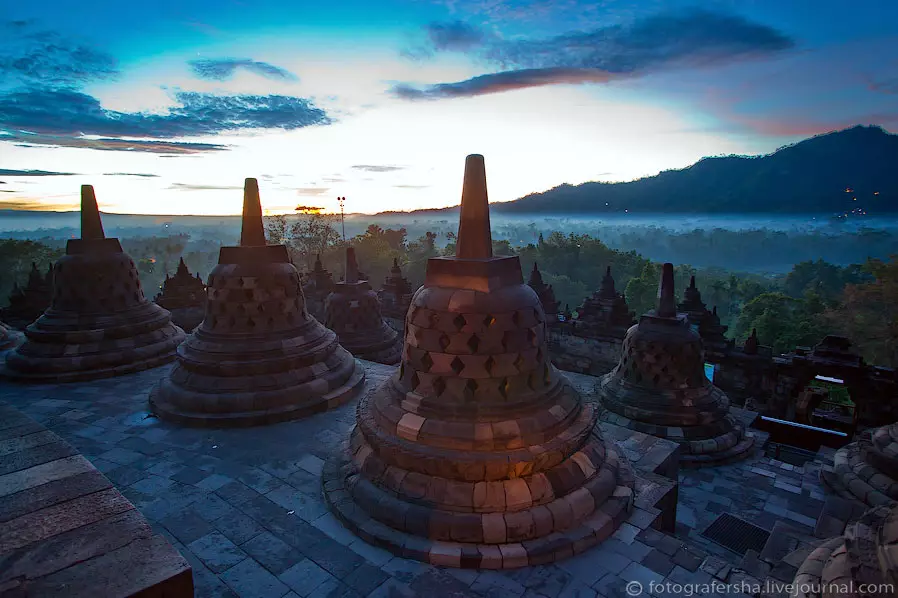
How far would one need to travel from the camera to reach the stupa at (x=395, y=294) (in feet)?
81.4

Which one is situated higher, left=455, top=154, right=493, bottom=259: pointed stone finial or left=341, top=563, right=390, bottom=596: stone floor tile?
left=455, top=154, right=493, bottom=259: pointed stone finial

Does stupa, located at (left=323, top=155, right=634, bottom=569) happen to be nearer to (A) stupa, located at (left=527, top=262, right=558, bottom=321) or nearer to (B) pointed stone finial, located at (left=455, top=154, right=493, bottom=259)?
(B) pointed stone finial, located at (left=455, top=154, right=493, bottom=259)

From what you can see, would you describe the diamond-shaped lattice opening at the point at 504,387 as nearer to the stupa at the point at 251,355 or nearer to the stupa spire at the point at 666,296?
the stupa at the point at 251,355

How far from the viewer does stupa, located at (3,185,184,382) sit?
11195mm

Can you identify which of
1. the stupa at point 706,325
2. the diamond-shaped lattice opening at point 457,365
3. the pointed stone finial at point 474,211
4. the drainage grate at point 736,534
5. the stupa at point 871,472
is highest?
the pointed stone finial at point 474,211

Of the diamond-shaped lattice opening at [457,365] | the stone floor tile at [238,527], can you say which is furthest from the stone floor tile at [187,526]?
the diamond-shaped lattice opening at [457,365]

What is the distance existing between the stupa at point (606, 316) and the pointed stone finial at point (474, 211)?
1546 cm

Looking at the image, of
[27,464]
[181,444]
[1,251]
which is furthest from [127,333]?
[1,251]

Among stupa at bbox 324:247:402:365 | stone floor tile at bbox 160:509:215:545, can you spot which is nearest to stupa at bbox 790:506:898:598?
stone floor tile at bbox 160:509:215:545

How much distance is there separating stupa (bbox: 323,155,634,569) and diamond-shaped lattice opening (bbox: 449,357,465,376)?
0.9 inches

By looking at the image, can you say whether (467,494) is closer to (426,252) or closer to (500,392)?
(500,392)

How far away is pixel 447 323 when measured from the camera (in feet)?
19.4

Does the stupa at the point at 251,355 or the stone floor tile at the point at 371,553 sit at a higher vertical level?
the stupa at the point at 251,355

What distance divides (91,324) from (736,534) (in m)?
15.4
